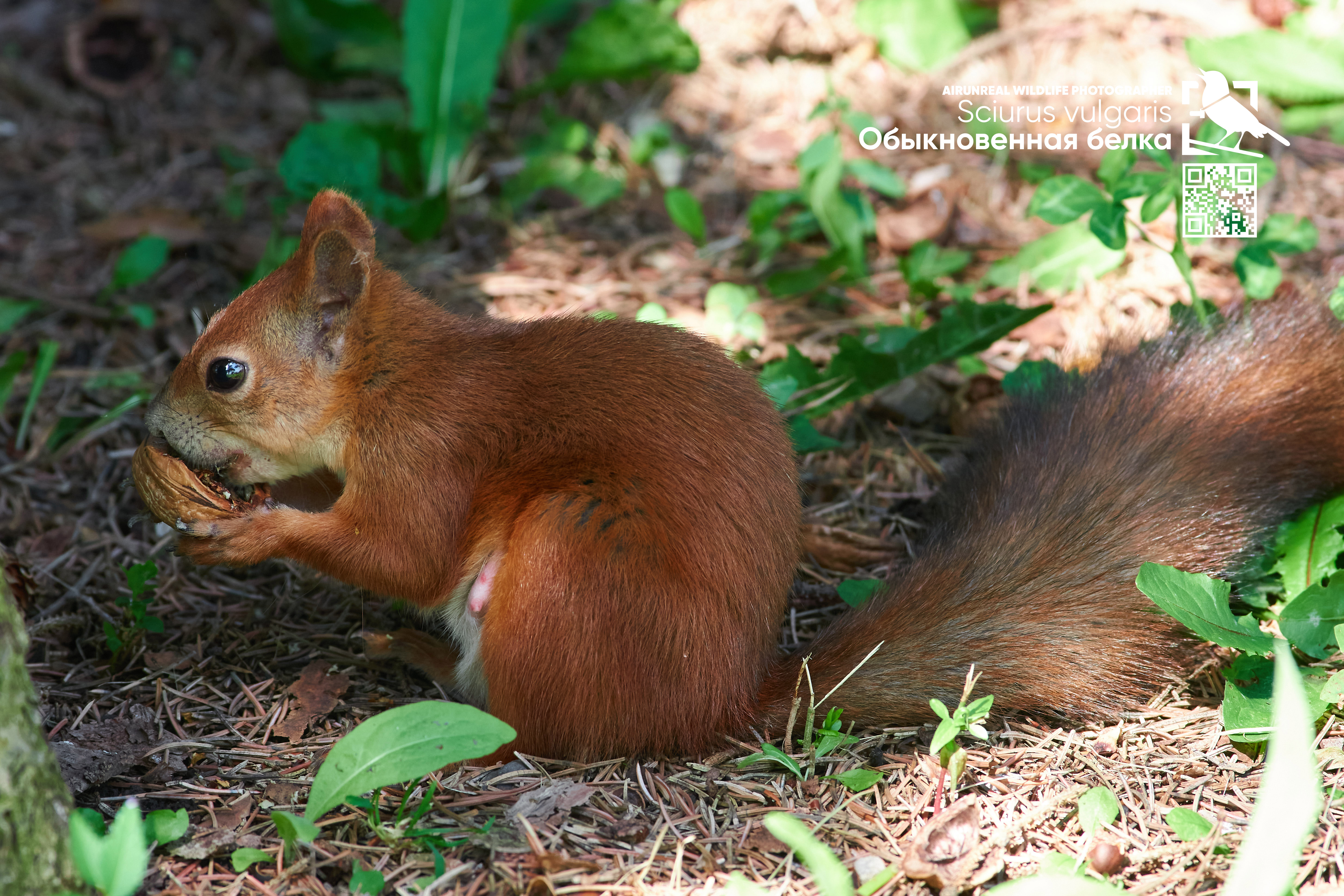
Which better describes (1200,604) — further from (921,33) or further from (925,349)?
(921,33)

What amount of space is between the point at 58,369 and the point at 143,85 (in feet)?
A: 5.87

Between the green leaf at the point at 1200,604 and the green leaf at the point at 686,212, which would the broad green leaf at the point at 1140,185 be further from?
A: the green leaf at the point at 686,212

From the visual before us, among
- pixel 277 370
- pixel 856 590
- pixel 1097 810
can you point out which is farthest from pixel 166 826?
pixel 1097 810

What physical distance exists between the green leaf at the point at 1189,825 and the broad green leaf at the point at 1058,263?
197 cm

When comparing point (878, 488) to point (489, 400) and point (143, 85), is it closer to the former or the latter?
point (489, 400)

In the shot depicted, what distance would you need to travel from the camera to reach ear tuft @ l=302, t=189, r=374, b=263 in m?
2.47

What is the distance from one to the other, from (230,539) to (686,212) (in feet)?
6.77

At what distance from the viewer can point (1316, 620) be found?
2289mm

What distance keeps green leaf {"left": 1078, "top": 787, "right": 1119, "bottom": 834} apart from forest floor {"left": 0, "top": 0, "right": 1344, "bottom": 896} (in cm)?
3

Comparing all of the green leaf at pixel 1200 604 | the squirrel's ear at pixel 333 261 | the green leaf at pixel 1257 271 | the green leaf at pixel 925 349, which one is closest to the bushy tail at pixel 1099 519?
the green leaf at pixel 1200 604

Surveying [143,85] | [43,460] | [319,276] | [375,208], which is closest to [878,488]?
[319,276]

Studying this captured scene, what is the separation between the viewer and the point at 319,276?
2.49 meters

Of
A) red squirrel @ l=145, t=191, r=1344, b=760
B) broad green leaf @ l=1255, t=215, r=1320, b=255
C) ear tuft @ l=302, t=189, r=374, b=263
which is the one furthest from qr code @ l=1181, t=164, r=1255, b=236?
ear tuft @ l=302, t=189, r=374, b=263

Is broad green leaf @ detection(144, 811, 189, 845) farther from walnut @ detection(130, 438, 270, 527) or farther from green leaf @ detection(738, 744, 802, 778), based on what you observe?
green leaf @ detection(738, 744, 802, 778)
